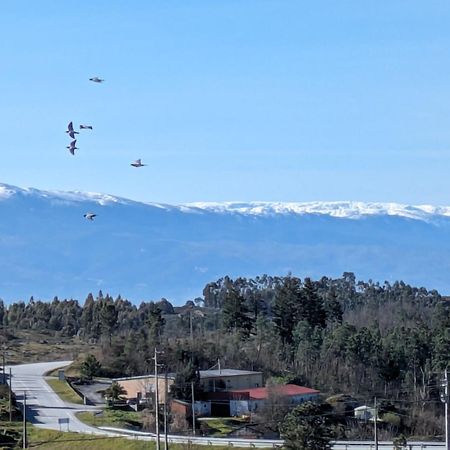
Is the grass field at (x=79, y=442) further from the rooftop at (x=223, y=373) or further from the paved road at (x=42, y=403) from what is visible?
the rooftop at (x=223, y=373)

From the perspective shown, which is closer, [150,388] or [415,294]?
[150,388]

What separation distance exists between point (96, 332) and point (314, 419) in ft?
184

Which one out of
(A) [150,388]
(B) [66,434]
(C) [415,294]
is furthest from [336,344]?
(C) [415,294]

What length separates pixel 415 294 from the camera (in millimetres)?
132125

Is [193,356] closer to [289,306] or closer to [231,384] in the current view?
[231,384]

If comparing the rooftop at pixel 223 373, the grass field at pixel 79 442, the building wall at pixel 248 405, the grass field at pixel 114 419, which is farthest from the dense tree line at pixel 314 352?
the grass field at pixel 79 442

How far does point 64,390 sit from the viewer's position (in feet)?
236

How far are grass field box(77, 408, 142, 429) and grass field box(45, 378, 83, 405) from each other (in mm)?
4711

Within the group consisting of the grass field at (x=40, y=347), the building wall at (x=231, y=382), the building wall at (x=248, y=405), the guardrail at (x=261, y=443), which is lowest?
the guardrail at (x=261, y=443)

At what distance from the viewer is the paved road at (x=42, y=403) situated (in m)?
59.6

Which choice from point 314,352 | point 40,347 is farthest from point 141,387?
point 40,347

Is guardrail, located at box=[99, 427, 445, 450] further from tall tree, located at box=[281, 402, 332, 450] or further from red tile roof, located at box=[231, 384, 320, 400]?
red tile roof, located at box=[231, 384, 320, 400]

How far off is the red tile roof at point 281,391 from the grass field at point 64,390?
896 cm

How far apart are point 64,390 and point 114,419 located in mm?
11016
